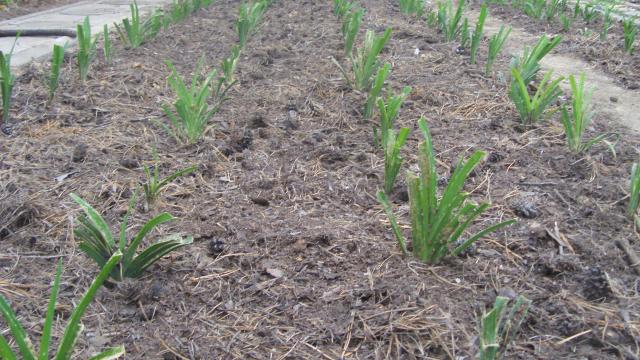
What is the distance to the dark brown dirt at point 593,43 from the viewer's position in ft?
11.5

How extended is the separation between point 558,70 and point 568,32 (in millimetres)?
1272

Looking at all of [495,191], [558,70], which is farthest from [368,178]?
[558,70]

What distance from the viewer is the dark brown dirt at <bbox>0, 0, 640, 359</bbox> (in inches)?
50.5

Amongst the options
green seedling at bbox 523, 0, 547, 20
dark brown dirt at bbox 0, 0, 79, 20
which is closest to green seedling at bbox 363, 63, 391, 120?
green seedling at bbox 523, 0, 547, 20

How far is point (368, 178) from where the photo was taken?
2059 mm

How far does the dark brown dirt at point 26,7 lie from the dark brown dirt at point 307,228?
316 centimetres

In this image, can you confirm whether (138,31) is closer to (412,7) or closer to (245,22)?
(245,22)

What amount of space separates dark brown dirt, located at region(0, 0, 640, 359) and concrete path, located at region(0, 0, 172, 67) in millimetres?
702

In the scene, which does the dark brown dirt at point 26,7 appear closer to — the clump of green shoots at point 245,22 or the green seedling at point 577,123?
the clump of green shoots at point 245,22

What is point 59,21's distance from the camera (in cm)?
494

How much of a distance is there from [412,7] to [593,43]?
4.81 ft

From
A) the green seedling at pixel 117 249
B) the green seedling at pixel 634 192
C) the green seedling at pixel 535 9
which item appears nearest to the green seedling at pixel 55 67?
the green seedling at pixel 117 249

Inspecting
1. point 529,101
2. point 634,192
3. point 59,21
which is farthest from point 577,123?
point 59,21

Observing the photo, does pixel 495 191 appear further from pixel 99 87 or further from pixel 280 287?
pixel 99 87
